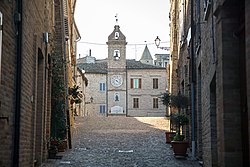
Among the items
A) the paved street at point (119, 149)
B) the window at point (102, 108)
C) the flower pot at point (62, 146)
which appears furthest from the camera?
the window at point (102, 108)

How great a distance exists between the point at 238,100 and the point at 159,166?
6.56 metres

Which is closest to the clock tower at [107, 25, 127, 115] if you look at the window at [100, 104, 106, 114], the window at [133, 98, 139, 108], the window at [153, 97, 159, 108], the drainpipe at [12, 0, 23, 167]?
the window at [133, 98, 139, 108]

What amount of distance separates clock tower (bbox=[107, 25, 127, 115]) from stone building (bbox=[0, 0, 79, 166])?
5025cm

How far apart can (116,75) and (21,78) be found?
2170 inches

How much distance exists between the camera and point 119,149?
18422 millimetres

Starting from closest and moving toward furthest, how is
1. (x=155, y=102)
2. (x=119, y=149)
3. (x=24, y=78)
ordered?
(x=24, y=78)
(x=119, y=149)
(x=155, y=102)

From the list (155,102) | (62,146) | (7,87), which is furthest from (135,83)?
(7,87)

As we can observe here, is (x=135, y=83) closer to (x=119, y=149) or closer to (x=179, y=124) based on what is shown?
(x=119, y=149)

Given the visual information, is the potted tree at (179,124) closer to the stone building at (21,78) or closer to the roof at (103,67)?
the stone building at (21,78)

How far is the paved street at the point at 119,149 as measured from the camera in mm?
14391

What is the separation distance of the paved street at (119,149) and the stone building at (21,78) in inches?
85.1

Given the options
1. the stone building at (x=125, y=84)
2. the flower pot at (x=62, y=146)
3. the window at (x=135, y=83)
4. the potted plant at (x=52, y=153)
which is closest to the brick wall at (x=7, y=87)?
the potted plant at (x=52, y=153)

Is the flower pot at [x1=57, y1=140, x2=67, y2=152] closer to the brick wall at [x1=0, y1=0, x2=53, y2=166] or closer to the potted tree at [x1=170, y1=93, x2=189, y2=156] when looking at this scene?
the brick wall at [x1=0, y1=0, x2=53, y2=166]

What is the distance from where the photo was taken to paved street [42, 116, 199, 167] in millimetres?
14391
